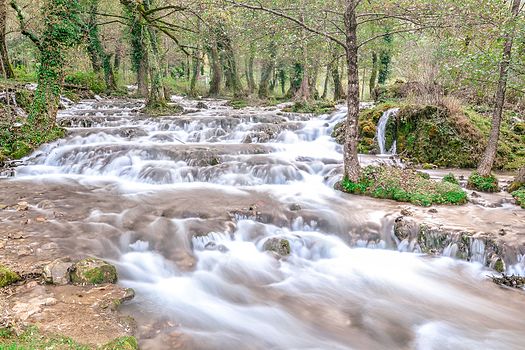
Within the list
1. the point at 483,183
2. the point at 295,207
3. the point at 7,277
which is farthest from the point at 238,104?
the point at 7,277

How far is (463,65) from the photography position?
28.7 feet

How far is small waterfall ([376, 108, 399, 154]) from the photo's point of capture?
14.2 metres

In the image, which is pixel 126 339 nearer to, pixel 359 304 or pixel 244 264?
pixel 244 264

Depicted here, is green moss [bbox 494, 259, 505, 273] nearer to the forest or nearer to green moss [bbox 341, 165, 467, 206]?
the forest

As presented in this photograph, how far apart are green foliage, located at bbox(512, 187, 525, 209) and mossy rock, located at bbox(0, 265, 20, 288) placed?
31.6 ft

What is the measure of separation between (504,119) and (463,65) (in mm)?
8238

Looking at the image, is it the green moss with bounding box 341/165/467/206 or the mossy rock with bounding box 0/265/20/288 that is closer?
the mossy rock with bounding box 0/265/20/288

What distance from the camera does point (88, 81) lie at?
27.5 metres

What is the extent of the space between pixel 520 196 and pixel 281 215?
554 centimetres

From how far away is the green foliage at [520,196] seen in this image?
8.50 m

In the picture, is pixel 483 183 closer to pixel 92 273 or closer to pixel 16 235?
pixel 92 273

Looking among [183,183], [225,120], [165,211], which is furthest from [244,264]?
[225,120]

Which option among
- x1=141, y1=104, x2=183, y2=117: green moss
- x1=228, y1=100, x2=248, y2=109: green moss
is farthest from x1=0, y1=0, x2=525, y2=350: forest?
x1=228, y1=100, x2=248, y2=109: green moss

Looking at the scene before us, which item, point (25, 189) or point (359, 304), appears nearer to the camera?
point (359, 304)
